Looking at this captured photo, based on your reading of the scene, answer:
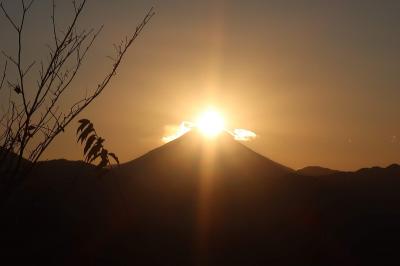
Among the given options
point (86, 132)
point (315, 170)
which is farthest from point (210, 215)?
point (86, 132)

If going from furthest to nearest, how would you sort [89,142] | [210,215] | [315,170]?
[315,170] < [210,215] < [89,142]

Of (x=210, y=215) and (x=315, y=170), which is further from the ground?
(x=315, y=170)

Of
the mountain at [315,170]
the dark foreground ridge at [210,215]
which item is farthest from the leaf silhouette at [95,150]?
the mountain at [315,170]

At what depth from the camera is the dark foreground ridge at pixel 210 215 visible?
116ft

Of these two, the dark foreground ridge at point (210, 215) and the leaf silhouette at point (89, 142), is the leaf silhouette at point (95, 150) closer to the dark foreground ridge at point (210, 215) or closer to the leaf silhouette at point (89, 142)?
the leaf silhouette at point (89, 142)

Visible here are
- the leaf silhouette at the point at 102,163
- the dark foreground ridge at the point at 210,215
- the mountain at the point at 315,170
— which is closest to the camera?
the leaf silhouette at the point at 102,163

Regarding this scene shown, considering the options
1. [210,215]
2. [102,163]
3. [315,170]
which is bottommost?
[102,163]

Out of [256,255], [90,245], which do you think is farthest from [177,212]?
[90,245]

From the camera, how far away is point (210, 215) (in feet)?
159

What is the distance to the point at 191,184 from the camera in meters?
55.0

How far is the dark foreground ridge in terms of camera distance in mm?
35344

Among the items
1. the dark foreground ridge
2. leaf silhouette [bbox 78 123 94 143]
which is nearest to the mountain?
the dark foreground ridge

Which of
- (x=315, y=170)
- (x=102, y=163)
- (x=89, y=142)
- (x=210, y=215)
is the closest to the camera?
(x=102, y=163)

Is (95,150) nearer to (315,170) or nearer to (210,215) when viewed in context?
(210,215)
